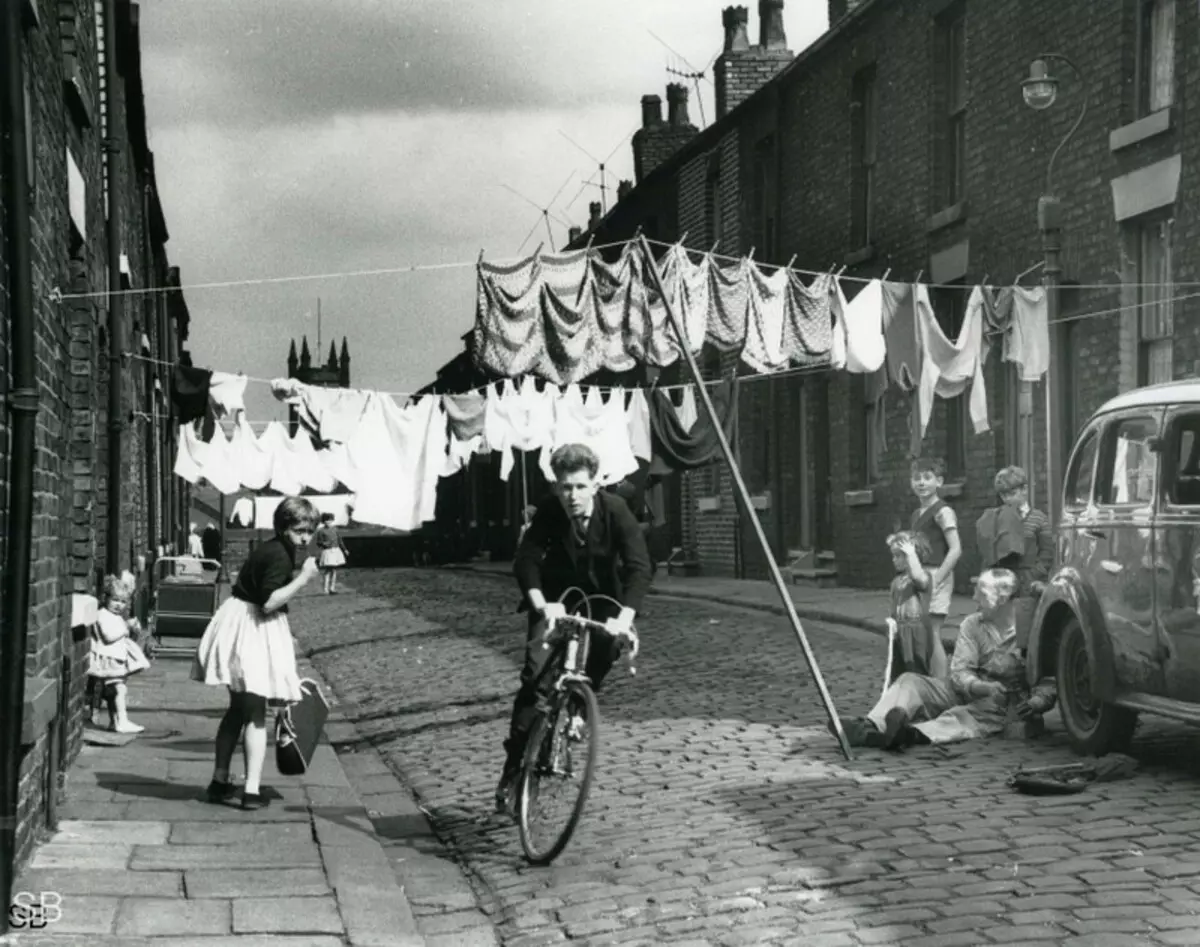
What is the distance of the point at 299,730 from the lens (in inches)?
358

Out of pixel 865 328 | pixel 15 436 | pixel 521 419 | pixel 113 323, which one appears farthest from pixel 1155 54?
pixel 15 436

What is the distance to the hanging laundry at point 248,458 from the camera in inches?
1153

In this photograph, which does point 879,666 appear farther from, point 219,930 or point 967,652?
point 219,930

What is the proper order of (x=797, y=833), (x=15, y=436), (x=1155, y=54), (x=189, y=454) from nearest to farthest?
(x=15, y=436), (x=797, y=833), (x=1155, y=54), (x=189, y=454)

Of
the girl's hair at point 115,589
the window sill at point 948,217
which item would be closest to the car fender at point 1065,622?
the girl's hair at point 115,589

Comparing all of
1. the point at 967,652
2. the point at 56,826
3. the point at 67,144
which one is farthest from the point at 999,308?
the point at 56,826

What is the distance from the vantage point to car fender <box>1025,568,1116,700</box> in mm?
9373

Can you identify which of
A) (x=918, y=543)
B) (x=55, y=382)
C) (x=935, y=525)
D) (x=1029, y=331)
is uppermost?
(x=1029, y=331)

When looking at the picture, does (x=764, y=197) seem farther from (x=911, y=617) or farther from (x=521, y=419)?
(x=911, y=617)

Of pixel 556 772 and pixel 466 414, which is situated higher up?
pixel 466 414

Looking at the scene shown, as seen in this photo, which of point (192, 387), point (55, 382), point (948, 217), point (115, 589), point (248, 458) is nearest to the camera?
point (55, 382)

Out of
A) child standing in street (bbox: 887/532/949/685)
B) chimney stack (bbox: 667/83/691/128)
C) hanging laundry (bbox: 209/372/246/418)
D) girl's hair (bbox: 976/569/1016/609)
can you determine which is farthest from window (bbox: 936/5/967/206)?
chimney stack (bbox: 667/83/691/128)

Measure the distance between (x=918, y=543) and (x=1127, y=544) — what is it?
265cm

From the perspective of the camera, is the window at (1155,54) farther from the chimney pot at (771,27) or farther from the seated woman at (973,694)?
the chimney pot at (771,27)
